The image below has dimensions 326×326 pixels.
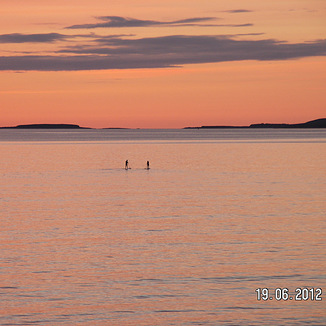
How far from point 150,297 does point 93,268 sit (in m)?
4.84

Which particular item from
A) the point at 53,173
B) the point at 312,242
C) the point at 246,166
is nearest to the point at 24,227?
the point at 312,242

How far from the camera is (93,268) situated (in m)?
27.7

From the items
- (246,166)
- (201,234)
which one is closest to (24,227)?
(201,234)

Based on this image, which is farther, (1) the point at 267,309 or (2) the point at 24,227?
(2) the point at 24,227

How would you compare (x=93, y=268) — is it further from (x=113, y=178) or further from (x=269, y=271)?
(x=113, y=178)

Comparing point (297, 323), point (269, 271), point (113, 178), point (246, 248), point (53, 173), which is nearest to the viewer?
point (297, 323)

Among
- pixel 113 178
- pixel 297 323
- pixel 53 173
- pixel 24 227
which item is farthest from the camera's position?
pixel 53 173

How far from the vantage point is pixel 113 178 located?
77.0 m

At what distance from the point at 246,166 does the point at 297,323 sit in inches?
2942

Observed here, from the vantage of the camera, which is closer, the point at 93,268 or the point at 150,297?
the point at 150,297

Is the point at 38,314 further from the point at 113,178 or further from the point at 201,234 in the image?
the point at 113,178

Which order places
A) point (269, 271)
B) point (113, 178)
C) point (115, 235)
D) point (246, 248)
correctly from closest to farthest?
point (269, 271) → point (246, 248) → point (115, 235) → point (113, 178)

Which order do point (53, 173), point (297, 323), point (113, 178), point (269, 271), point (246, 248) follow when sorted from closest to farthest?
1. point (297, 323)
2. point (269, 271)
3. point (246, 248)
4. point (113, 178)
5. point (53, 173)

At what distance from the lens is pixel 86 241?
33.6 meters
